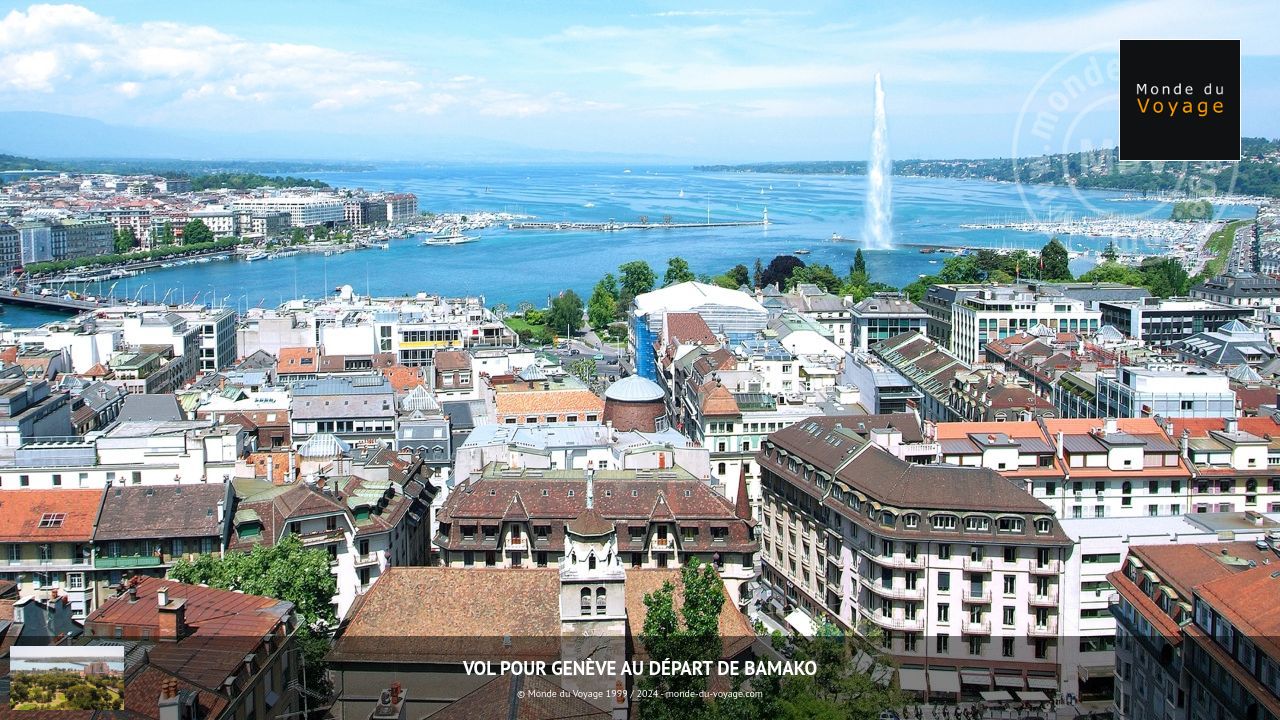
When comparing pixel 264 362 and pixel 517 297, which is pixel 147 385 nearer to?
pixel 264 362

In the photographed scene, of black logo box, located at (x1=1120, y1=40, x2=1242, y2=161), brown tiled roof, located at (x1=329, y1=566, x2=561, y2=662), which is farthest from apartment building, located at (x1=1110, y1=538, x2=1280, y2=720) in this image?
brown tiled roof, located at (x1=329, y1=566, x2=561, y2=662)

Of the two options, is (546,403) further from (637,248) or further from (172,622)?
(637,248)

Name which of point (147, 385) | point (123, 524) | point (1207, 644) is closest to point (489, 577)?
point (123, 524)

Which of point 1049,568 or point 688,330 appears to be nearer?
point 1049,568

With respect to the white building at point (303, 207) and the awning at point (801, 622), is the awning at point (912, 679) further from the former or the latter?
the white building at point (303, 207)

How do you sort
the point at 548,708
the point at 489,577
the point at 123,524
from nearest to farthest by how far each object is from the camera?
the point at 548,708, the point at 489,577, the point at 123,524

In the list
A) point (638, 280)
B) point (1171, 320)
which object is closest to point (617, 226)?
point (638, 280)

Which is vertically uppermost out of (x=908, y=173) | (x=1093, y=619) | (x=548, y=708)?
(x=908, y=173)
